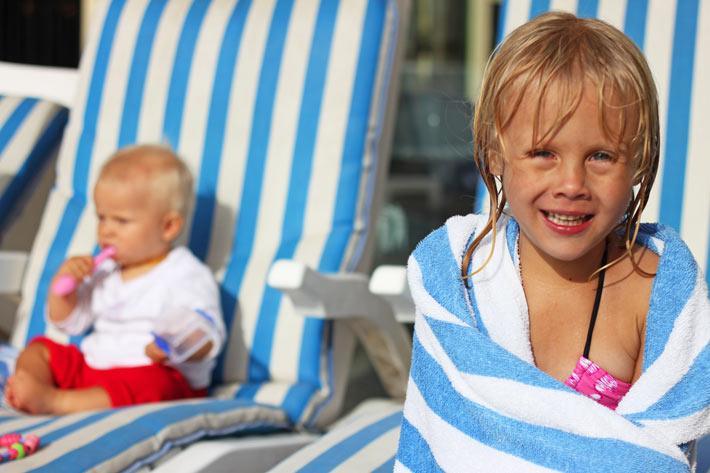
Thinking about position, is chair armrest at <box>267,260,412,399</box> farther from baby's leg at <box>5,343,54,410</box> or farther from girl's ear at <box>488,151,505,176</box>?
girl's ear at <box>488,151,505,176</box>

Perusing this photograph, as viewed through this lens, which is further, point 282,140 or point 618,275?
point 282,140

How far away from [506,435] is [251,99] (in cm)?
174

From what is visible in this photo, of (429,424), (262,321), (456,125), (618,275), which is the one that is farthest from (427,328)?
(456,125)

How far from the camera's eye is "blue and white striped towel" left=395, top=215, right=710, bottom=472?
172 cm

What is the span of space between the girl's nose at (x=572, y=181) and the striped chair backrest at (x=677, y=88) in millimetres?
1131

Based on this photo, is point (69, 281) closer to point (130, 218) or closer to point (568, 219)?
point (130, 218)

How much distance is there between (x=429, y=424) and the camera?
1853 millimetres

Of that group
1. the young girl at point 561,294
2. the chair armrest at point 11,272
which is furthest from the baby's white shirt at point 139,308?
the young girl at point 561,294

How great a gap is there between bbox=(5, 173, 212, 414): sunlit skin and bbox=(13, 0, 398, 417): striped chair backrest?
0.16 metres

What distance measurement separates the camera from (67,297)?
308 centimetres

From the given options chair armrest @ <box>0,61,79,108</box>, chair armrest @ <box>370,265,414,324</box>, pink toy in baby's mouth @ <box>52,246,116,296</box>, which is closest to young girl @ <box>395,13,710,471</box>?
chair armrest @ <box>370,265,414,324</box>

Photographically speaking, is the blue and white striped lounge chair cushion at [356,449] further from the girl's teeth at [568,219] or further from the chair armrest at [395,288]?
the girl's teeth at [568,219]

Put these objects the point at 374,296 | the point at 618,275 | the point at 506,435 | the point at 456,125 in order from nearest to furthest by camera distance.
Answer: the point at 506,435 < the point at 618,275 < the point at 374,296 < the point at 456,125

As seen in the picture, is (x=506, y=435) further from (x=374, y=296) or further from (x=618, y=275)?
(x=374, y=296)
